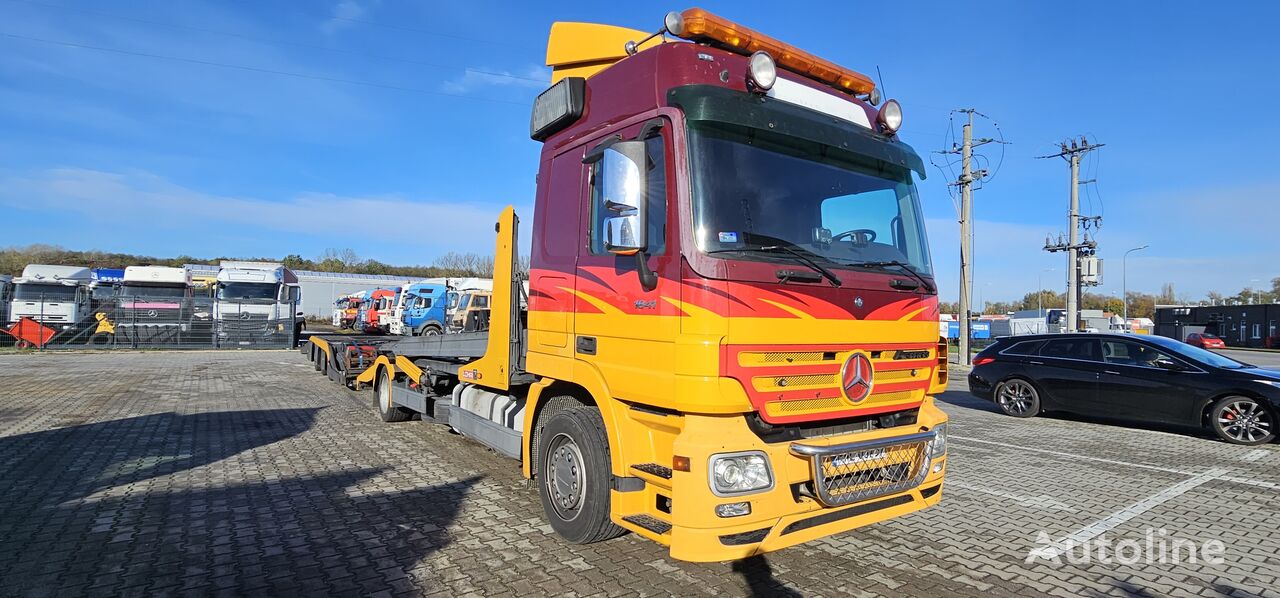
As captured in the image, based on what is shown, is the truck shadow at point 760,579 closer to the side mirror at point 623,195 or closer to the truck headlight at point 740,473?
the truck headlight at point 740,473

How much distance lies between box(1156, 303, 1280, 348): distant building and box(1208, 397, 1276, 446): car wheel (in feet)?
145

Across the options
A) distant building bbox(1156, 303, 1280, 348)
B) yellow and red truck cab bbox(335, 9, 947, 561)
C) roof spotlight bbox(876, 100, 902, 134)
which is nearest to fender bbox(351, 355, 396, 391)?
yellow and red truck cab bbox(335, 9, 947, 561)

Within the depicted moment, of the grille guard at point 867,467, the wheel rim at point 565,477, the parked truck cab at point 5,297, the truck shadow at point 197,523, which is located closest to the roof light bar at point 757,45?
the grille guard at point 867,467

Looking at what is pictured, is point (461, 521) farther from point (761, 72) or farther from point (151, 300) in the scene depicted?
point (151, 300)

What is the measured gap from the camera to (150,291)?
2652 cm

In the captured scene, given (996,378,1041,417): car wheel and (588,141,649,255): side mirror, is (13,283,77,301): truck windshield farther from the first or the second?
(996,378,1041,417): car wheel

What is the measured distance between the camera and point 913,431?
13.5 feet

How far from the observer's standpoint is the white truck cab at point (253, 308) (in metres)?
25.4

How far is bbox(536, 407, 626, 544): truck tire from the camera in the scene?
13.3 ft

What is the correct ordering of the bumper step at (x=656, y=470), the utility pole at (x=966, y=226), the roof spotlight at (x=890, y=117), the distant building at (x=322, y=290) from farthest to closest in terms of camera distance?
the distant building at (x=322, y=290) → the utility pole at (x=966, y=226) → the roof spotlight at (x=890, y=117) → the bumper step at (x=656, y=470)

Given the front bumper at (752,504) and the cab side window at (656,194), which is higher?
the cab side window at (656,194)

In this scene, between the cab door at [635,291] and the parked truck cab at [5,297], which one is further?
the parked truck cab at [5,297]

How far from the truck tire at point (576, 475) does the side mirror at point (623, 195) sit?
115 cm

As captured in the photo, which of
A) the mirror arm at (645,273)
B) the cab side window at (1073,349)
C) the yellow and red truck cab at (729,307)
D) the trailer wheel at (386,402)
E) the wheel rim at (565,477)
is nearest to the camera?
the yellow and red truck cab at (729,307)
